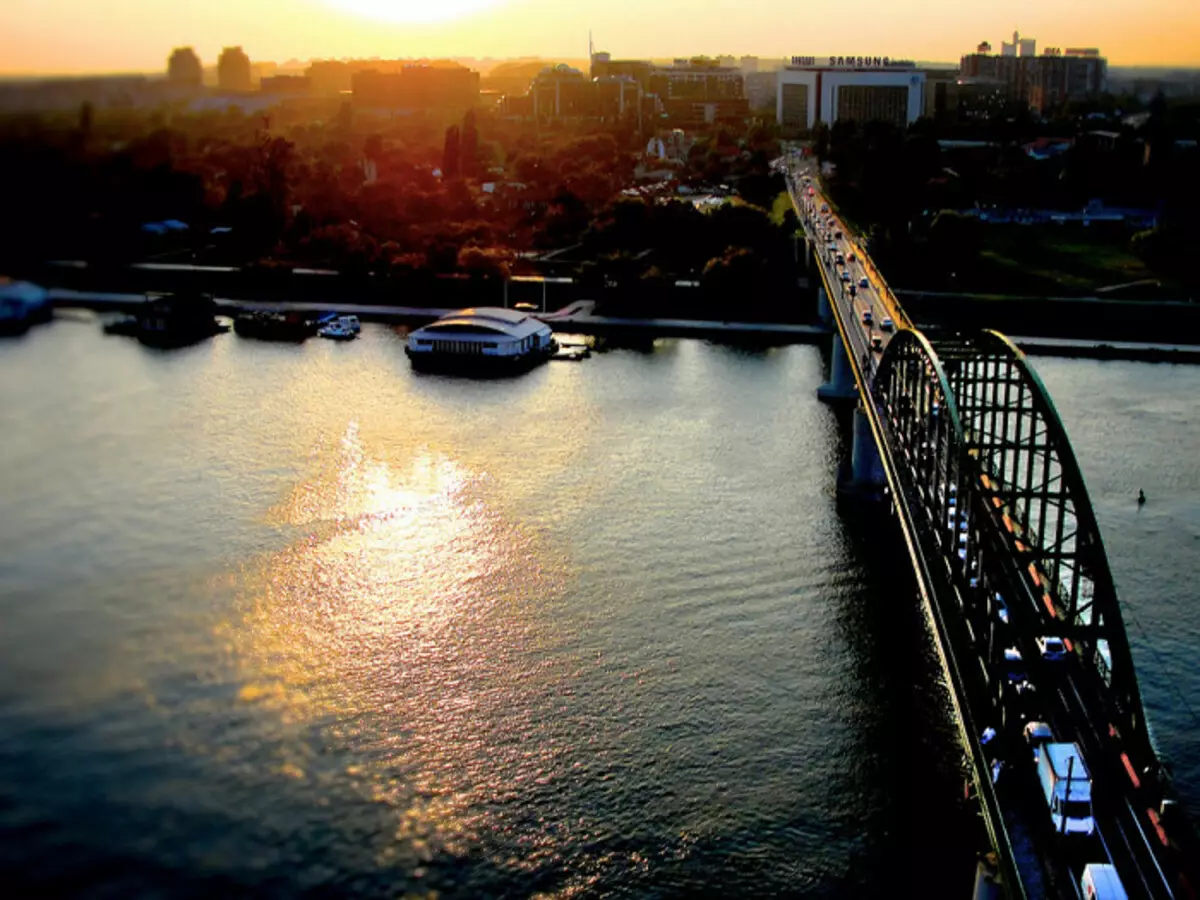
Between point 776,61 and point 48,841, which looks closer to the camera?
point 48,841

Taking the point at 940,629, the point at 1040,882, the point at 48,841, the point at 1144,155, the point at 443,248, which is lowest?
the point at 48,841

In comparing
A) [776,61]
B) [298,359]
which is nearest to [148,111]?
[298,359]

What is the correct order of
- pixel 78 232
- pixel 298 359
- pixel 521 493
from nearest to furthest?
1. pixel 78 232
2. pixel 521 493
3. pixel 298 359

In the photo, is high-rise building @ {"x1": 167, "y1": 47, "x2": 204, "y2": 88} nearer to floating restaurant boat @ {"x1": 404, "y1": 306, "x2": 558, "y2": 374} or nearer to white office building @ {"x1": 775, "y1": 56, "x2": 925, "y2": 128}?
floating restaurant boat @ {"x1": 404, "y1": 306, "x2": 558, "y2": 374}

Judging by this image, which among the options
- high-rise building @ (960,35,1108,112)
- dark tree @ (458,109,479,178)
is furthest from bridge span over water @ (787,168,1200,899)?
high-rise building @ (960,35,1108,112)

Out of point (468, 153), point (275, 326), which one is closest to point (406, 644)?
point (275, 326)

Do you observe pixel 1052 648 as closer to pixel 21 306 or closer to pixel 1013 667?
pixel 1013 667

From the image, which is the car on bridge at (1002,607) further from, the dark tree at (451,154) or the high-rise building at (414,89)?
the high-rise building at (414,89)

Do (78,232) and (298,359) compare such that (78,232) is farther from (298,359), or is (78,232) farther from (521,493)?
(298,359)
